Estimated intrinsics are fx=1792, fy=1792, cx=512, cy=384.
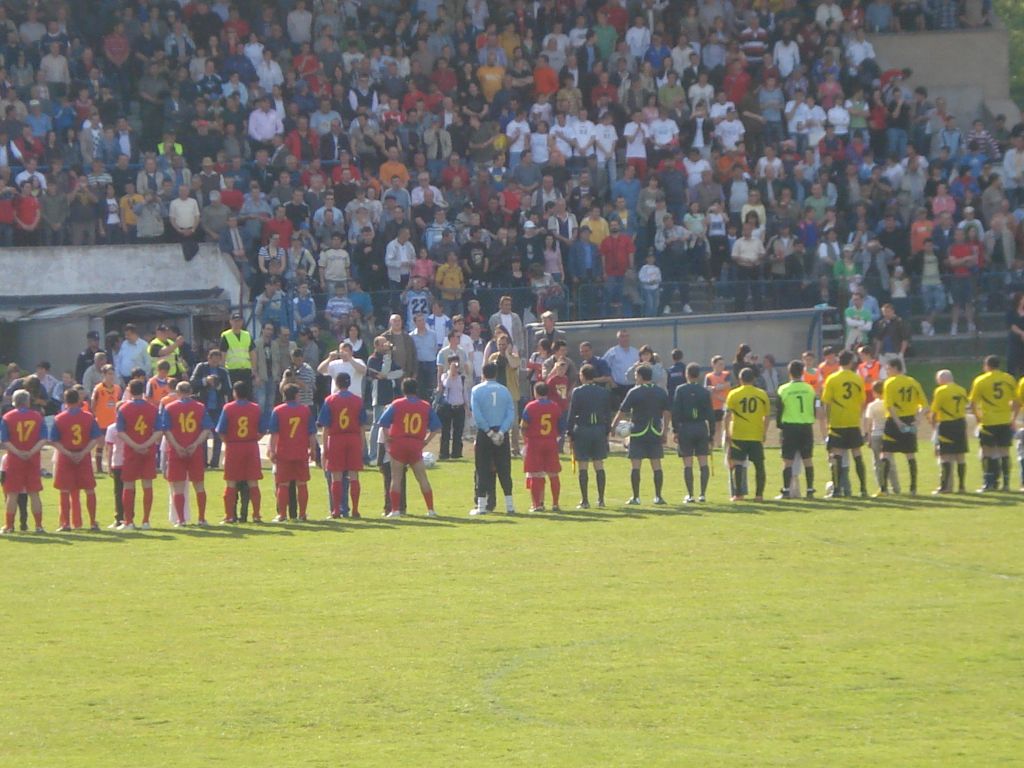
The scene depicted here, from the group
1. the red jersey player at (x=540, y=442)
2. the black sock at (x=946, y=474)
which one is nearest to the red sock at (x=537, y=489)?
the red jersey player at (x=540, y=442)

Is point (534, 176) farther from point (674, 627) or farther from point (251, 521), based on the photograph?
point (674, 627)

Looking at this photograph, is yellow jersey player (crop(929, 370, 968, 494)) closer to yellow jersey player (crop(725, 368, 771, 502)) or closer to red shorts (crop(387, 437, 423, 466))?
yellow jersey player (crop(725, 368, 771, 502))

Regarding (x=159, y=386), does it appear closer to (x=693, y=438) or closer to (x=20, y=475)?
(x=20, y=475)

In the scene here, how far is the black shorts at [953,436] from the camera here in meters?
21.7

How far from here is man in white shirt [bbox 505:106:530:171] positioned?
111 feet

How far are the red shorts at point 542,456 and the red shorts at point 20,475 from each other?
559cm

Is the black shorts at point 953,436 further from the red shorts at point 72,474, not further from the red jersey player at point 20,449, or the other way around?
the red jersey player at point 20,449

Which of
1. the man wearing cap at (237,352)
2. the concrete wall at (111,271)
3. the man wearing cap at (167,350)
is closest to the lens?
the man wearing cap at (167,350)

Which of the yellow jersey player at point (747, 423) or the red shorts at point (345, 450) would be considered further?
the yellow jersey player at point (747, 423)

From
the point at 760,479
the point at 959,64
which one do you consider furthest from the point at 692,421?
the point at 959,64

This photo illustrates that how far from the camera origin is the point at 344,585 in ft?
53.3

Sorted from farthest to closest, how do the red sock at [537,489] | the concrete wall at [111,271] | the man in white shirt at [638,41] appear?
the man in white shirt at [638,41], the concrete wall at [111,271], the red sock at [537,489]

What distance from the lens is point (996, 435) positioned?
21906 mm

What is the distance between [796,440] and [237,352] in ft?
32.0
